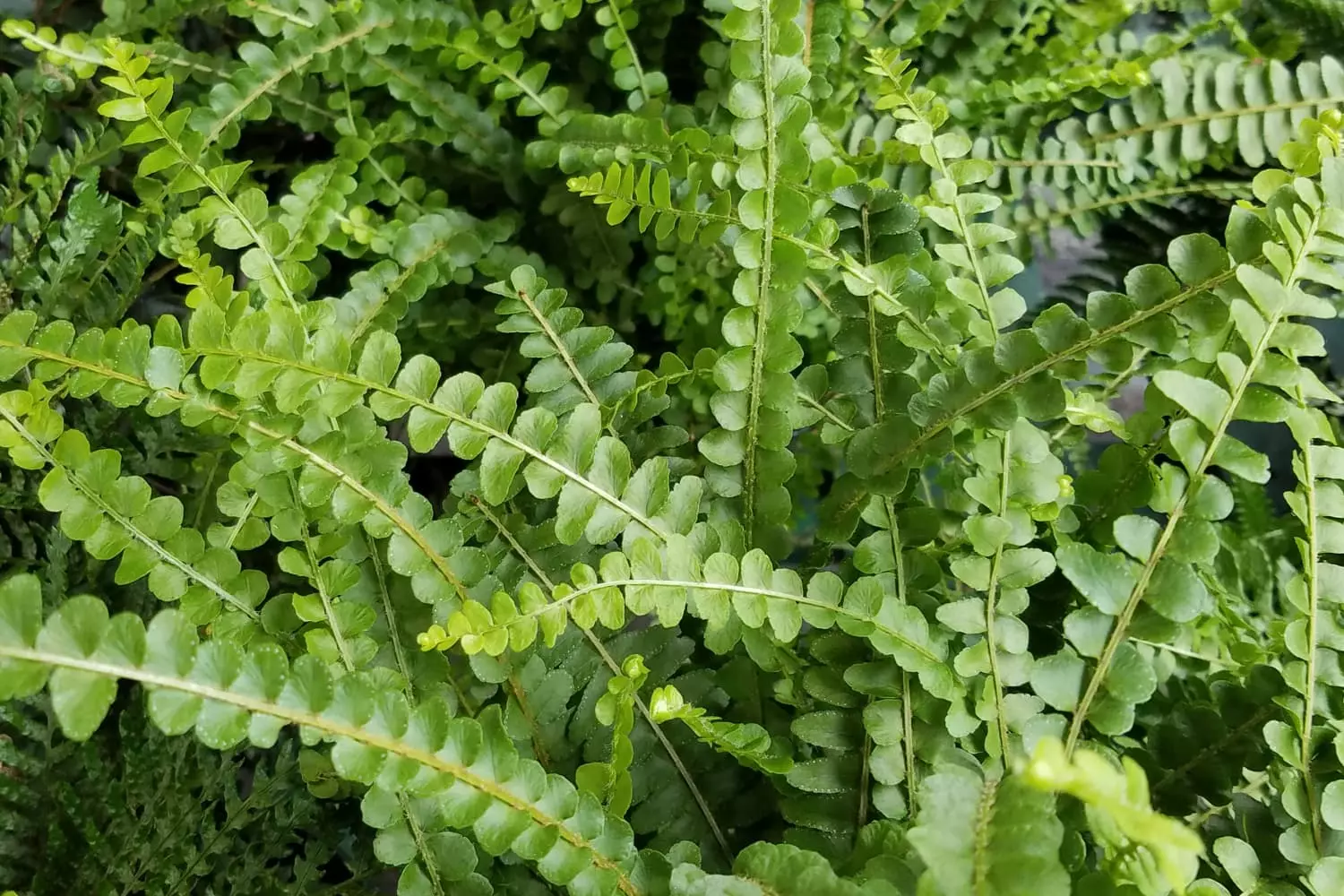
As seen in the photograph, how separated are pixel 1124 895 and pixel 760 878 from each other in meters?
0.17

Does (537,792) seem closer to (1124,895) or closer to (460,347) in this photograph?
(1124,895)

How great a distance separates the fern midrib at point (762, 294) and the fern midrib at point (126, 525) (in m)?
0.32

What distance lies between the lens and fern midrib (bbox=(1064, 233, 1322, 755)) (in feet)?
1.52

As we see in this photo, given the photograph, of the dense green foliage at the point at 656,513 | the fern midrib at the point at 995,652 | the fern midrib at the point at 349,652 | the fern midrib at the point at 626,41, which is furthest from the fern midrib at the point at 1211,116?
the fern midrib at the point at 349,652

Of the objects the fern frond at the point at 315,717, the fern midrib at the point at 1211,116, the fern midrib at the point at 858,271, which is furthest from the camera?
the fern midrib at the point at 1211,116

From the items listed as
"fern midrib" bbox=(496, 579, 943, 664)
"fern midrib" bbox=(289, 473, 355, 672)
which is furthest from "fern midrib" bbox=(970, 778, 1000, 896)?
"fern midrib" bbox=(289, 473, 355, 672)

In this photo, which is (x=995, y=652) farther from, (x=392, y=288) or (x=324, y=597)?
(x=392, y=288)

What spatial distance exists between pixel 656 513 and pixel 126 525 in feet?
1.00

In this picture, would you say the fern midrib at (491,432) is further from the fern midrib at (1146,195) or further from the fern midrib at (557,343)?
the fern midrib at (1146,195)

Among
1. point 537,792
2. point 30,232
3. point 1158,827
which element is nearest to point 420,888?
point 537,792

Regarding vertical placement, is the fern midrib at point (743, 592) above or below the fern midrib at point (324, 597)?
above

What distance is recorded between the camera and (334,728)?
1.30ft

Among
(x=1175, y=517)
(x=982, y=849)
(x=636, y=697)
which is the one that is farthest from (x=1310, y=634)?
(x=636, y=697)

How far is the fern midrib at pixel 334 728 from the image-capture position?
35cm
